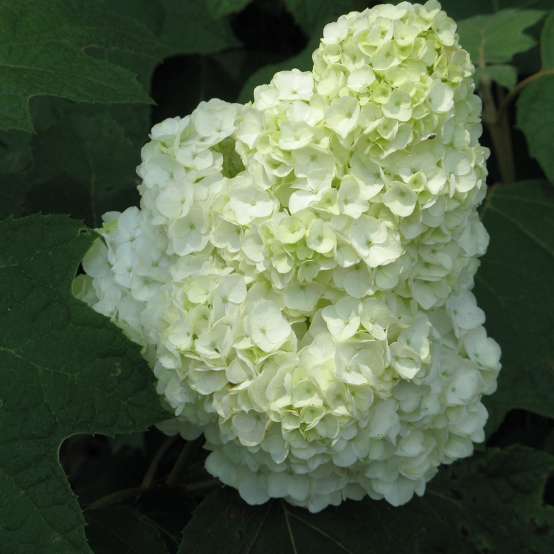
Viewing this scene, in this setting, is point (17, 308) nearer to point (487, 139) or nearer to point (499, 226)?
point (499, 226)

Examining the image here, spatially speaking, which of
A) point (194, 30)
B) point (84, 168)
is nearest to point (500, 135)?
point (194, 30)

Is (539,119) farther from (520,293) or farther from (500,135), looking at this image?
(520,293)

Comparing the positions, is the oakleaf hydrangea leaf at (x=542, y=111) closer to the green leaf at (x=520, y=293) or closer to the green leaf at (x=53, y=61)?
Result: the green leaf at (x=520, y=293)

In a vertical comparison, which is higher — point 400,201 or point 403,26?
point 403,26

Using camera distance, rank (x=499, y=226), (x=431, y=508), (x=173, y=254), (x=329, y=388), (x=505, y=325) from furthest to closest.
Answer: (x=499, y=226), (x=505, y=325), (x=431, y=508), (x=173, y=254), (x=329, y=388)

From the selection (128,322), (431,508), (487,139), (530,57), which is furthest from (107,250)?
(530,57)

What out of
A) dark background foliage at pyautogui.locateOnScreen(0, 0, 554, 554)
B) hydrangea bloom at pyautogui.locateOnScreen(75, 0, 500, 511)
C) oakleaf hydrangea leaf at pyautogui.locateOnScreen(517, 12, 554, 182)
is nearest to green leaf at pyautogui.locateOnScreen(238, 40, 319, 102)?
dark background foliage at pyautogui.locateOnScreen(0, 0, 554, 554)

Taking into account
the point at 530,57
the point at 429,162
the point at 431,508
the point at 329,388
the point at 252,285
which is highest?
the point at 429,162
